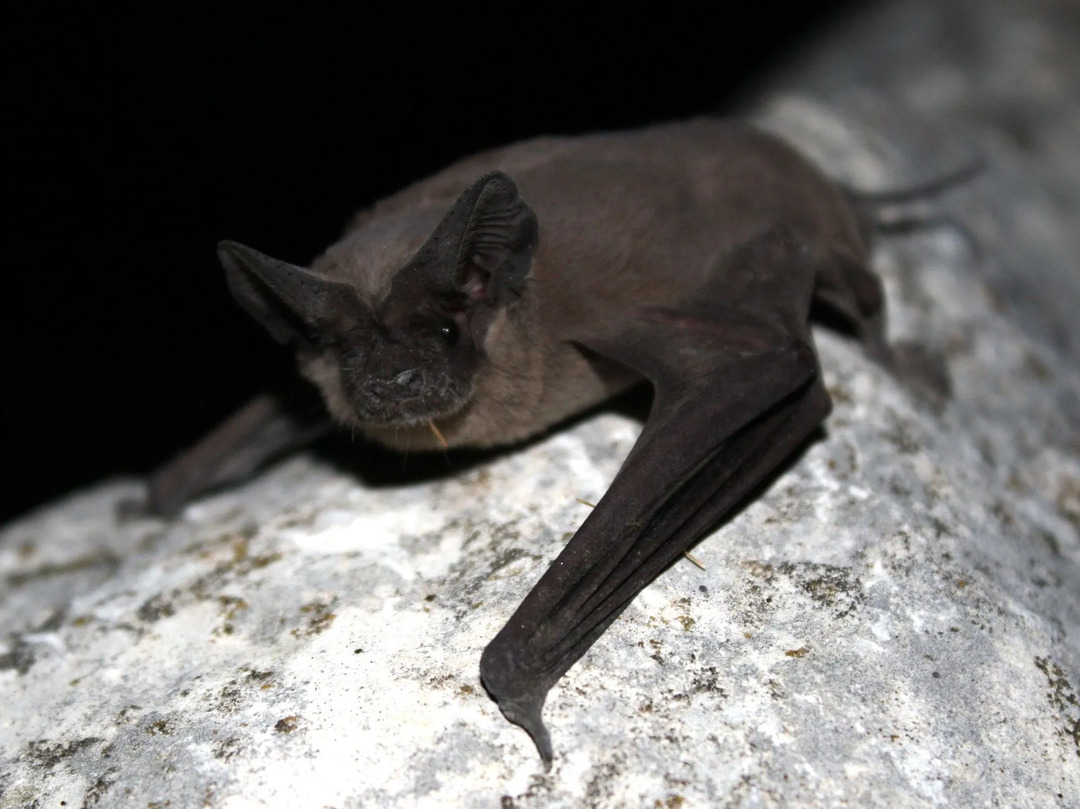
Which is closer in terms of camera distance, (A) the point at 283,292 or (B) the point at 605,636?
(B) the point at 605,636

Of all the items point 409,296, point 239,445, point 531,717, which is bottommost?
point 239,445

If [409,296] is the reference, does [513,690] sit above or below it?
below

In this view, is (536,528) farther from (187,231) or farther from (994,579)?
(187,231)

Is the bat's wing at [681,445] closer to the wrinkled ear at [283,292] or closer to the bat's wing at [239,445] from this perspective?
the wrinkled ear at [283,292]

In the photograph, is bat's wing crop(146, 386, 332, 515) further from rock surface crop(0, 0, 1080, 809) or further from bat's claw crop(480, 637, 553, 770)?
bat's claw crop(480, 637, 553, 770)

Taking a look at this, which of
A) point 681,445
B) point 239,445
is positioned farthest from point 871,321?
point 239,445

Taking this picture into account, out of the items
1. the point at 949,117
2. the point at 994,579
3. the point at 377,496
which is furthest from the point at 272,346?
the point at 949,117

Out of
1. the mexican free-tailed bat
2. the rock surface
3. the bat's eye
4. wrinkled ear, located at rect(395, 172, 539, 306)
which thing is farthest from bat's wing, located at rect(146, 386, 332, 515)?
wrinkled ear, located at rect(395, 172, 539, 306)

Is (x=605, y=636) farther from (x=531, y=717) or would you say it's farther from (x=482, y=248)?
(x=482, y=248)
